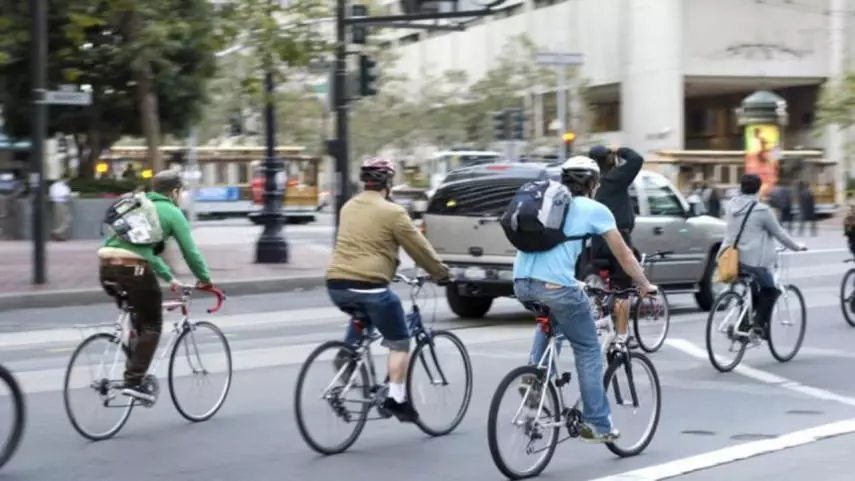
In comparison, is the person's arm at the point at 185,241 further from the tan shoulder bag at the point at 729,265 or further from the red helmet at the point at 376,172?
the tan shoulder bag at the point at 729,265

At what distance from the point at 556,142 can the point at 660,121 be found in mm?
4607

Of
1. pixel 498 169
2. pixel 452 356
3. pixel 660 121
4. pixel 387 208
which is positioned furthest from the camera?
pixel 660 121

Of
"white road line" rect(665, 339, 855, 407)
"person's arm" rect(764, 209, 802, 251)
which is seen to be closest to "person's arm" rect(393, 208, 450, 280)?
"white road line" rect(665, 339, 855, 407)

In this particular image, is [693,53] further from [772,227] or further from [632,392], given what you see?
[632,392]

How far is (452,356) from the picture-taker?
869 cm

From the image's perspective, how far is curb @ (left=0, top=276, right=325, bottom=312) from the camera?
60.6ft

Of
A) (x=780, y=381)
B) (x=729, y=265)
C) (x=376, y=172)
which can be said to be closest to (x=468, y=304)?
(x=729, y=265)

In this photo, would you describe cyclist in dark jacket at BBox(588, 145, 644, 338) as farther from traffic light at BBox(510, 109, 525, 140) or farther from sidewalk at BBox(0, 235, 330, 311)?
traffic light at BBox(510, 109, 525, 140)

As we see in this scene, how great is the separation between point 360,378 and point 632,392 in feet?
5.43

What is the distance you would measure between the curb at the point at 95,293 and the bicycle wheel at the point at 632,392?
12.3 meters

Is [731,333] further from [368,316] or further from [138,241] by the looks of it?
[138,241]

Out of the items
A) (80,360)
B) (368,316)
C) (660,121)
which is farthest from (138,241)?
(660,121)

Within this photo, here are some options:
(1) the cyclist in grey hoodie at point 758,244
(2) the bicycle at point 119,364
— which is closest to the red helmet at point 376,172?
(2) the bicycle at point 119,364

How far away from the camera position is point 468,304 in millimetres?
16156
